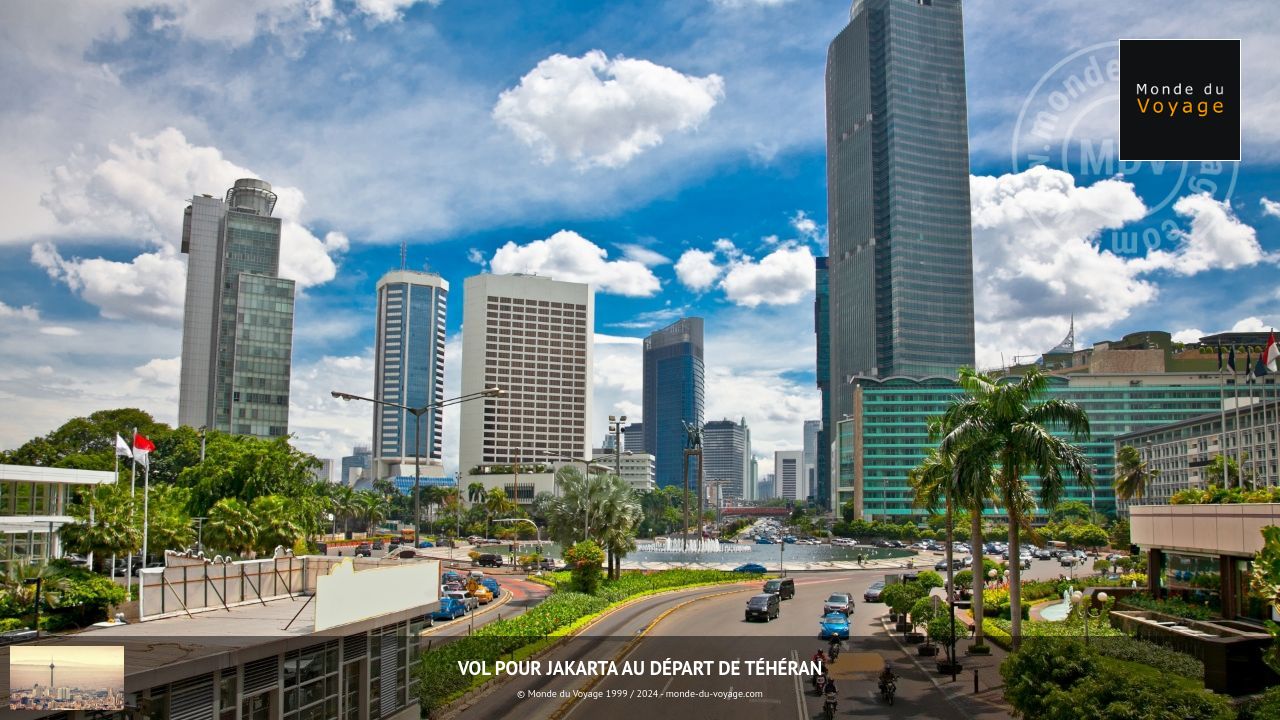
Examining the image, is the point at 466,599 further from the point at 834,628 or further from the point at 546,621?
the point at 834,628

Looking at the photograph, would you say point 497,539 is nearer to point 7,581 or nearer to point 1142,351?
point 7,581

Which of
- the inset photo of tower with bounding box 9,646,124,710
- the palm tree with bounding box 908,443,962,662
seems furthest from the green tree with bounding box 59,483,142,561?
the palm tree with bounding box 908,443,962,662

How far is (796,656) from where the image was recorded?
36438mm

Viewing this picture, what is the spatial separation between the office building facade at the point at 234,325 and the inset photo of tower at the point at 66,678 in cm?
15615

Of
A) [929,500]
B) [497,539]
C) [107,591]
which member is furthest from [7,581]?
[497,539]

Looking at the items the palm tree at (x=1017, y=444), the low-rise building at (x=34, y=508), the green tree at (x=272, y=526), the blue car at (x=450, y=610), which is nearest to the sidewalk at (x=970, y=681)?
the palm tree at (x=1017, y=444)

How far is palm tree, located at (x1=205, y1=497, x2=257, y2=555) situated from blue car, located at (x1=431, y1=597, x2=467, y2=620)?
10.6m

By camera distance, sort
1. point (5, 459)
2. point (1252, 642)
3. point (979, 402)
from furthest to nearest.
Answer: point (5, 459), point (979, 402), point (1252, 642)

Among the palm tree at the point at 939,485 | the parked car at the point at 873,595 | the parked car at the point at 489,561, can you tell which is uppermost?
the palm tree at the point at 939,485

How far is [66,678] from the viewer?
42.8ft

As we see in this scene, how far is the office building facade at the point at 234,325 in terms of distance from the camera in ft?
522

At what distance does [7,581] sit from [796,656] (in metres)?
30.4

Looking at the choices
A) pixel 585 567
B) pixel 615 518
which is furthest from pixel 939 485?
pixel 615 518

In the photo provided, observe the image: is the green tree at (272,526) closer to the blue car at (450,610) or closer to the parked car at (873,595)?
the blue car at (450,610)
